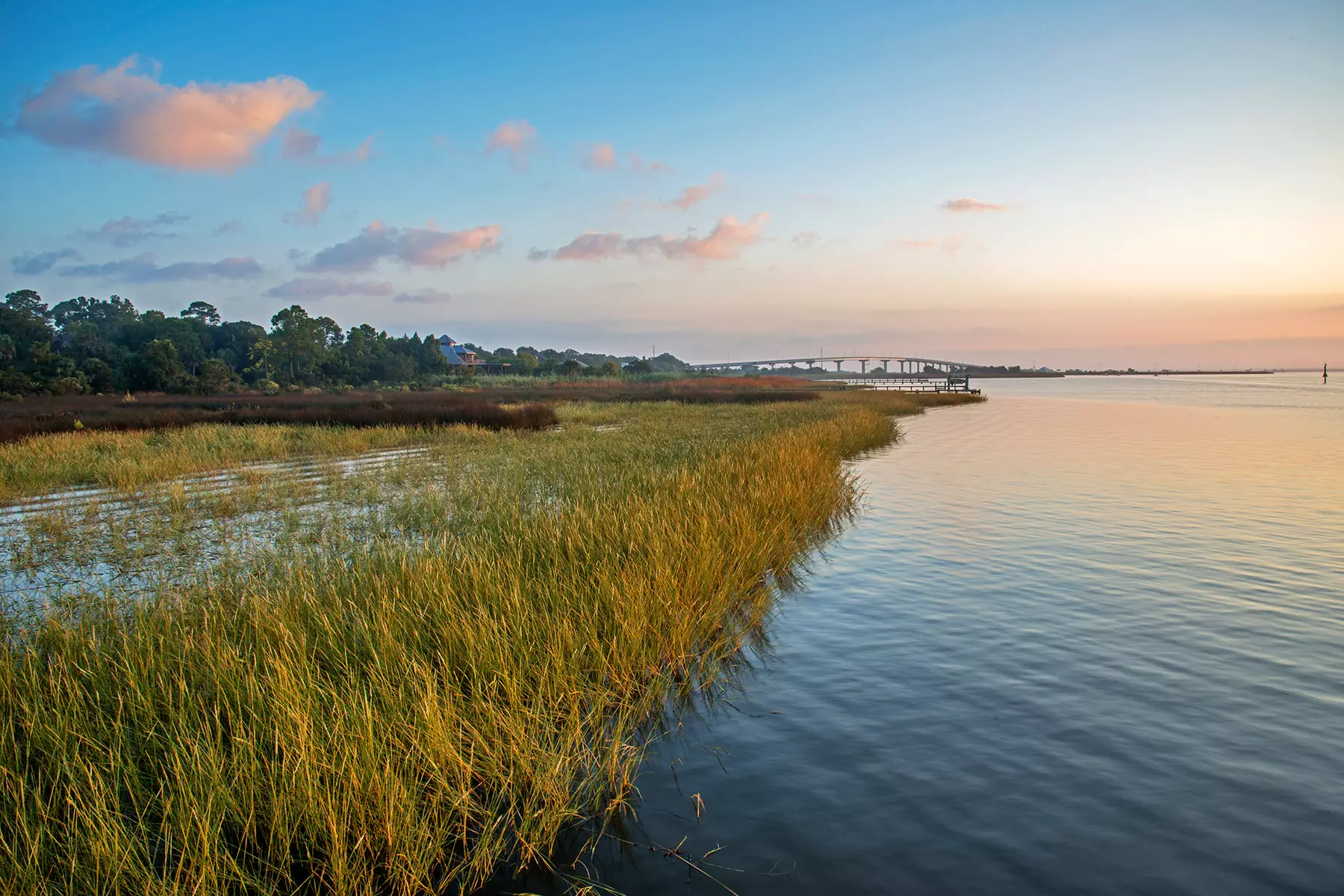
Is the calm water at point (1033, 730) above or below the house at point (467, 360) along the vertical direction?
below

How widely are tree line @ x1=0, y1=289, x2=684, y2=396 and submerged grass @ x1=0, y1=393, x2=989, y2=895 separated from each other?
1780 inches

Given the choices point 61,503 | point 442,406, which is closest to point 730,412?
point 442,406

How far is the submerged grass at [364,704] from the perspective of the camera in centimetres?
346

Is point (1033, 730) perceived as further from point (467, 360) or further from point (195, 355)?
point (467, 360)

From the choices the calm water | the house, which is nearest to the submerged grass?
the calm water

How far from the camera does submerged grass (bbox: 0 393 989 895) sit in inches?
136

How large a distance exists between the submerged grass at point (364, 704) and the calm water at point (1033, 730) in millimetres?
767

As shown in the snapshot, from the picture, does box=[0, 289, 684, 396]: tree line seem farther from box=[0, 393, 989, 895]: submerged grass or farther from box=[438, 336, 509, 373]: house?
box=[0, 393, 989, 895]: submerged grass

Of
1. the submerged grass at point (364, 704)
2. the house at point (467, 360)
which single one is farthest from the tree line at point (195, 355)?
the submerged grass at point (364, 704)

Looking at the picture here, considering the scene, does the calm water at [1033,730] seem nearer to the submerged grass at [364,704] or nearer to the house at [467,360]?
the submerged grass at [364,704]

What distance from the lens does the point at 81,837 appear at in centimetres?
319

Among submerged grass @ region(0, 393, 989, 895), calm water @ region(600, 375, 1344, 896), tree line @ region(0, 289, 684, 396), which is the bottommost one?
calm water @ region(600, 375, 1344, 896)

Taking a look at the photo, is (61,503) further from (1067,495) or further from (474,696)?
(1067,495)

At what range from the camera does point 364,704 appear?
404cm
